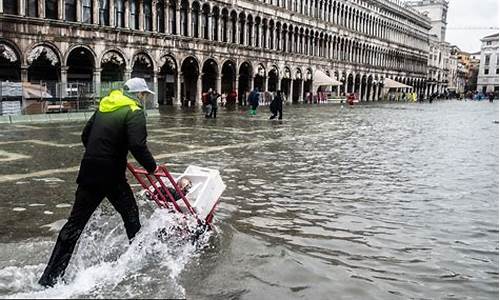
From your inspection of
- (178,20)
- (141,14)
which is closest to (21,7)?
(141,14)

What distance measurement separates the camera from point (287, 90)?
58.5 m

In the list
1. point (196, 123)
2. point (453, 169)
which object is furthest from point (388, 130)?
point (453, 169)

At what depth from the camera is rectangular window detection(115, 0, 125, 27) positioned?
115 ft

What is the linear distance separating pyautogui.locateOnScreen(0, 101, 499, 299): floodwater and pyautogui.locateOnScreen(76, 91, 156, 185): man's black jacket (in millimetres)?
1011

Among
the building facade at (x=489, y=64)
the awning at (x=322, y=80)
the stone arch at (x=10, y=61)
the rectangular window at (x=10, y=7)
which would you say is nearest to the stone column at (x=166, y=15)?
the rectangular window at (x=10, y=7)

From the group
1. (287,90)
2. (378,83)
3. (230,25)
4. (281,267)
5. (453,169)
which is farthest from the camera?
(378,83)

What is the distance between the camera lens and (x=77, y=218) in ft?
16.6

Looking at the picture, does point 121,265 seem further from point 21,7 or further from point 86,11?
point 86,11

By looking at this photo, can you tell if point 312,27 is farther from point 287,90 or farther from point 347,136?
point 347,136

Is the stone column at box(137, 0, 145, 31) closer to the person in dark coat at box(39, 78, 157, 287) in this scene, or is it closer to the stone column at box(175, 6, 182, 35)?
the stone column at box(175, 6, 182, 35)

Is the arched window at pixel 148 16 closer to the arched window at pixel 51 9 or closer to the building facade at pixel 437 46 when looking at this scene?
the arched window at pixel 51 9

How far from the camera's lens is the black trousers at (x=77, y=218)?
16.1ft

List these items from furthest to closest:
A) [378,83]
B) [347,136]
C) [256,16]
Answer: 1. [378,83]
2. [256,16]
3. [347,136]

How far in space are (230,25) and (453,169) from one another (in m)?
35.6
